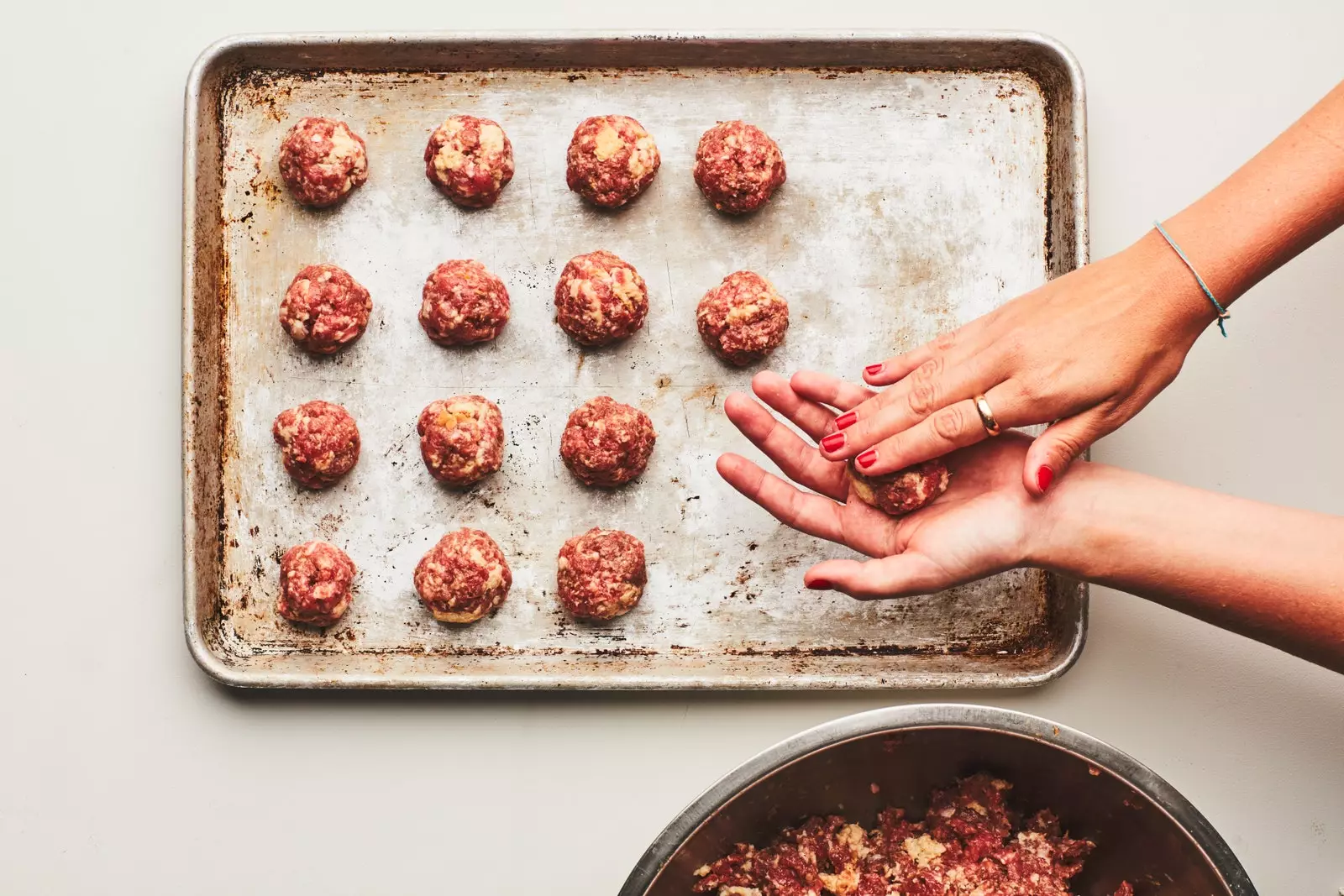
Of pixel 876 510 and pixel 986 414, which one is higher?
pixel 986 414

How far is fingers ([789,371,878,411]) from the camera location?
1.75 meters

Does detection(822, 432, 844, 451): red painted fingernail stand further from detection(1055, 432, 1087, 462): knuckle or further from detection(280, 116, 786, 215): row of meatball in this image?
detection(280, 116, 786, 215): row of meatball

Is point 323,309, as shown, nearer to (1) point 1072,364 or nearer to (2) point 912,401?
(2) point 912,401

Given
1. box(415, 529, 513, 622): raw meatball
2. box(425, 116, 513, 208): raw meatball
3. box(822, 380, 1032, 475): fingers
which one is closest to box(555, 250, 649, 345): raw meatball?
box(425, 116, 513, 208): raw meatball

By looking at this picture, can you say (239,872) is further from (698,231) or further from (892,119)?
(892,119)

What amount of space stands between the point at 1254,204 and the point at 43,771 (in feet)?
8.43

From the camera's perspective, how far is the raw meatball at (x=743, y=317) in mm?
1878

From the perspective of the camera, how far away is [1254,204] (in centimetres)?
151

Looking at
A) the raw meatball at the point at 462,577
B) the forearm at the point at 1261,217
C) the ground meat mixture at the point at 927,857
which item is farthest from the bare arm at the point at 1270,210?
the raw meatball at the point at 462,577

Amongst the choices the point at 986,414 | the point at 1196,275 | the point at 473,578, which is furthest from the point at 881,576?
the point at 473,578

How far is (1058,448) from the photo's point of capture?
148cm

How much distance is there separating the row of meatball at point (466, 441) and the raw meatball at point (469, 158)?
1.38 ft

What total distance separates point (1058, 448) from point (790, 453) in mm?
482

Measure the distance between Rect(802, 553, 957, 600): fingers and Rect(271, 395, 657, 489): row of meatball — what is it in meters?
0.50
